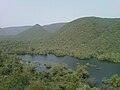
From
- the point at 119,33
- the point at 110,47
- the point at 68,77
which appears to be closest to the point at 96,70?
the point at 68,77

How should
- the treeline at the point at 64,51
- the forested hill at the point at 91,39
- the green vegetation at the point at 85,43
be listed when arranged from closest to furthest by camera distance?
the treeline at the point at 64,51
the green vegetation at the point at 85,43
the forested hill at the point at 91,39

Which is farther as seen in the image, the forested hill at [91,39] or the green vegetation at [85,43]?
the forested hill at [91,39]

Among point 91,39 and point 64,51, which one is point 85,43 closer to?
point 91,39

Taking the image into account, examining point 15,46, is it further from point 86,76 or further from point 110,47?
point 86,76

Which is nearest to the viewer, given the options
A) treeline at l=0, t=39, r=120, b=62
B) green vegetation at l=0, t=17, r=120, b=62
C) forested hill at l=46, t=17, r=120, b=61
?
treeline at l=0, t=39, r=120, b=62

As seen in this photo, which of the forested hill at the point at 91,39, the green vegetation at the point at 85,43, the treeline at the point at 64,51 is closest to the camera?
the treeline at the point at 64,51

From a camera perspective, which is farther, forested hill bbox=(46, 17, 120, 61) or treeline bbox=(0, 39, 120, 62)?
forested hill bbox=(46, 17, 120, 61)

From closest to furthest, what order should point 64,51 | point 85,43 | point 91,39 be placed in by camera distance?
point 64,51 < point 85,43 < point 91,39

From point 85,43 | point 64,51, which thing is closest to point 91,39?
point 85,43
